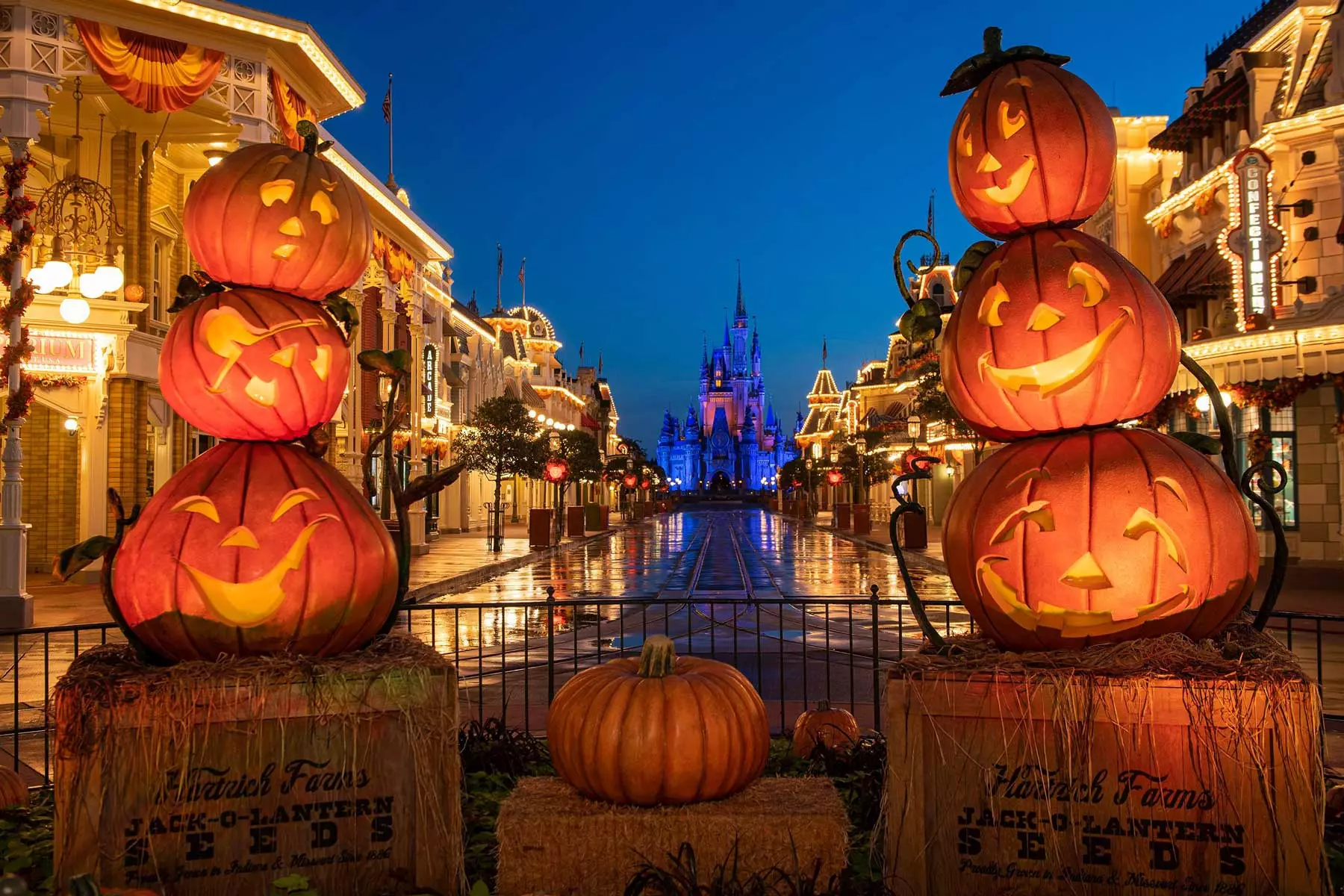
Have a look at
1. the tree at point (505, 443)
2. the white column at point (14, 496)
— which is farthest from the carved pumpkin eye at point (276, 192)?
the tree at point (505, 443)

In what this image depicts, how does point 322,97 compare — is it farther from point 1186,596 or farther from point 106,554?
point 1186,596

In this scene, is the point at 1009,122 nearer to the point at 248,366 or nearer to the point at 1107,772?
the point at 1107,772

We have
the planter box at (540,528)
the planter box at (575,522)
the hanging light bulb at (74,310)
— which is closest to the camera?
the hanging light bulb at (74,310)

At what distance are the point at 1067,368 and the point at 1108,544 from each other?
25.3 inches

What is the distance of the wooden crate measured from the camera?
3.46 m

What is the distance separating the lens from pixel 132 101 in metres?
16.5

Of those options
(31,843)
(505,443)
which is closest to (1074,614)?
(31,843)

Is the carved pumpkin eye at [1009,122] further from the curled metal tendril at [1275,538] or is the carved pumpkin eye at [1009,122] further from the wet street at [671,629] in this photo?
the wet street at [671,629]

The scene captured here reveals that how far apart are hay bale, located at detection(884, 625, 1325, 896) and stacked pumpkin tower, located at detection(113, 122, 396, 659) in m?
2.09

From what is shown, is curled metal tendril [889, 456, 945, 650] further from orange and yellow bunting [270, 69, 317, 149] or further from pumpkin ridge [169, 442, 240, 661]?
orange and yellow bunting [270, 69, 317, 149]

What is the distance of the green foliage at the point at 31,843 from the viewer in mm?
4154

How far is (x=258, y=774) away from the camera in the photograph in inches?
147

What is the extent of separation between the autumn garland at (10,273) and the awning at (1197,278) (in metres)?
20.9

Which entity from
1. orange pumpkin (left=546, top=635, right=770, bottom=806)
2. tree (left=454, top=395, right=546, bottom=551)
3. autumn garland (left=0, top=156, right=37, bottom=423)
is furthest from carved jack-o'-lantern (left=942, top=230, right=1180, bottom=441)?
tree (left=454, top=395, right=546, bottom=551)
